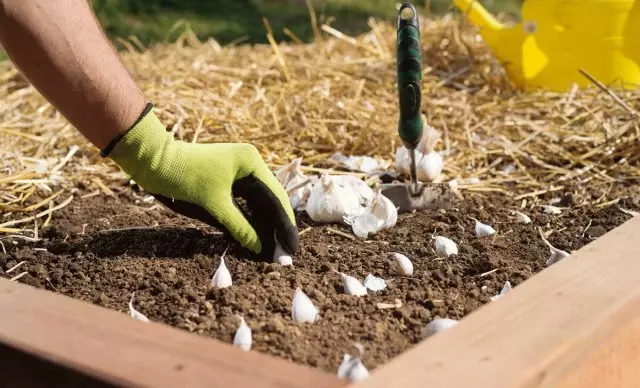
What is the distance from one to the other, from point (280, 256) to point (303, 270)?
69mm

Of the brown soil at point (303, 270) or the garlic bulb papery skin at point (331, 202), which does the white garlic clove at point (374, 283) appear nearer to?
the brown soil at point (303, 270)

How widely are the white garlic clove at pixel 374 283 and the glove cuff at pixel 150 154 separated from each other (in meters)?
0.40

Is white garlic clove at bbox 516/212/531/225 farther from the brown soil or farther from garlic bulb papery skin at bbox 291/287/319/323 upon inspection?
garlic bulb papery skin at bbox 291/287/319/323

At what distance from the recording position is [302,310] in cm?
144

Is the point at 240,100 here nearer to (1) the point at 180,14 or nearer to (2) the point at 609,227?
(2) the point at 609,227

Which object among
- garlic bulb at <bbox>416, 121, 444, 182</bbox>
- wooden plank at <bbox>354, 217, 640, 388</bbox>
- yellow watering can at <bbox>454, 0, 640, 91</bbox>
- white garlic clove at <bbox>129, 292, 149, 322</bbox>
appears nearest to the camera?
wooden plank at <bbox>354, 217, 640, 388</bbox>

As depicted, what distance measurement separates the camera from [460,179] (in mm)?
2402

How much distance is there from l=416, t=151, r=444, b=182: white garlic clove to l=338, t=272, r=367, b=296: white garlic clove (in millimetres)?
759

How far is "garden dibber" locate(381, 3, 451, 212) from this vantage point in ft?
6.13

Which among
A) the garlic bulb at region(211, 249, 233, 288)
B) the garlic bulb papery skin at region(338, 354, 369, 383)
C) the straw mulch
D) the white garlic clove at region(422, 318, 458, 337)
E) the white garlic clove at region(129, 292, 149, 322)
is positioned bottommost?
the straw mulch

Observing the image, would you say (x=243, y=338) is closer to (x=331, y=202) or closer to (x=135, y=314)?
(x=135, y=314)

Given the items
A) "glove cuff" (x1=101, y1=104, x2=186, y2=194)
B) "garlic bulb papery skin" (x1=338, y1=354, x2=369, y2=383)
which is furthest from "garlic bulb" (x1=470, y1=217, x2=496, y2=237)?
"garlic bulb papery skin" (x1=338, y1=354, x2=369, y2=383)

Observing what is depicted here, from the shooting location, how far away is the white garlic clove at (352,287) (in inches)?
61.7

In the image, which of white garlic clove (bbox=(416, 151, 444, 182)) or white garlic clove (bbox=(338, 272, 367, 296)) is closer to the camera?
white garlic clove (bbox=(338, 272, 367, 296))
